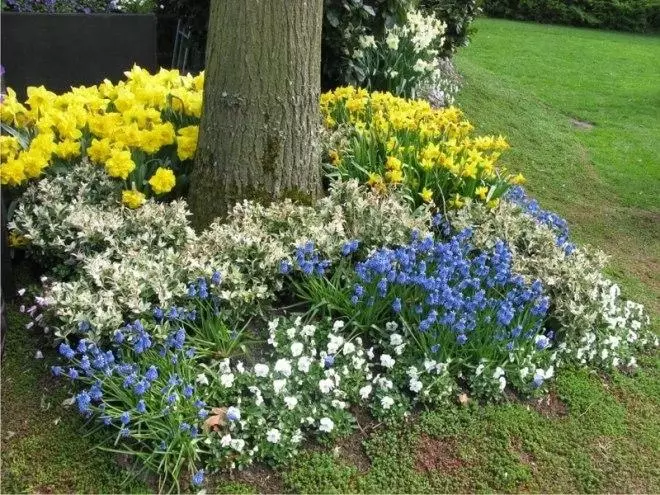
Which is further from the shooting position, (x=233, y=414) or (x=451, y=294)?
(x=451, y=294)

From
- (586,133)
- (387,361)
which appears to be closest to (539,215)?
(387,361)

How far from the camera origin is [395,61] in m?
6.59

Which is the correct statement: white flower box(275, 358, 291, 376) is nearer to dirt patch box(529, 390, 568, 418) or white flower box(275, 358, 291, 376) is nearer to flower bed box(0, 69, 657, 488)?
flower bed box(0, 69, 657, 488)

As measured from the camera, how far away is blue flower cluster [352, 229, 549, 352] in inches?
131

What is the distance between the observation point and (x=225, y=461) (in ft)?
9.11

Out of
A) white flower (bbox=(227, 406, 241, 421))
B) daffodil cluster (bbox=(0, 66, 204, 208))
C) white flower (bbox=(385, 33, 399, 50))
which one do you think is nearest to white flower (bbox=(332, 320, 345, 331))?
white flower (bbox=(227, 406, 241, 421))

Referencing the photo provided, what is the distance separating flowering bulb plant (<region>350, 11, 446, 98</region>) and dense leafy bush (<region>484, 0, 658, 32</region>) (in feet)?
56.4

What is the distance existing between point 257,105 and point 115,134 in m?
0.79

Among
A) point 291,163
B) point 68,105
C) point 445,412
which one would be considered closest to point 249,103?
point 291,163

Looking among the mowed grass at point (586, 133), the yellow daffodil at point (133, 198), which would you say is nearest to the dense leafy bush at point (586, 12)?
the mowed grass at point (586, 133)

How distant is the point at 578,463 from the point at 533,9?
22.5m

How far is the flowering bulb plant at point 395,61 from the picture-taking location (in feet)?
21.0

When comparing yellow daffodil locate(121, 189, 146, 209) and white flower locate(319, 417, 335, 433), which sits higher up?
yellow daffodil locate(121, 189, 146, 209)

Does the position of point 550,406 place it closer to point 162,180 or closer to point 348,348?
point 348,348
